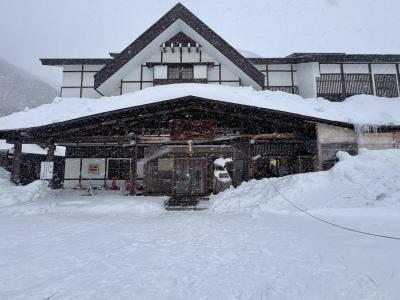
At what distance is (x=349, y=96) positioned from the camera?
18.8 meters

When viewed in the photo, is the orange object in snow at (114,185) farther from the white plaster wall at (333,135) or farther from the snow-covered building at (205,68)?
the white plaster wall at (333,135)

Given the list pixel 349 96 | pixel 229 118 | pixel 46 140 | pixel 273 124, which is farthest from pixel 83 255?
pixel 349 96

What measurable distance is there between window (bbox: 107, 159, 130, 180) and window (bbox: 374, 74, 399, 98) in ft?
62.1

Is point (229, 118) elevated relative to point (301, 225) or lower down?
elevated

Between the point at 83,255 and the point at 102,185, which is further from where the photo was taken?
the point at 102,185

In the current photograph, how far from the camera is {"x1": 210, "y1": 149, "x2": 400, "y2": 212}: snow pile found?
845 cm

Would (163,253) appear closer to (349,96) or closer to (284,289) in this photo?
(284,289)

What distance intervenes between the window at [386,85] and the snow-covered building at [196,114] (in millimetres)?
81

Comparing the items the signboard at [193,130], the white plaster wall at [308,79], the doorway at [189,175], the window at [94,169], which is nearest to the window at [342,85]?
the white plaster wall at [308,79]

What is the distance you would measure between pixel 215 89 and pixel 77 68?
12409 millimetres

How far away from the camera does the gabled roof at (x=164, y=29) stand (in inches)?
577

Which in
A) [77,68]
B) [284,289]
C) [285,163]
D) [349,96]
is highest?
[77,68]

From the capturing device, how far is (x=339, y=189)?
8.89 metres

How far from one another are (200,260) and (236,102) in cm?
777
